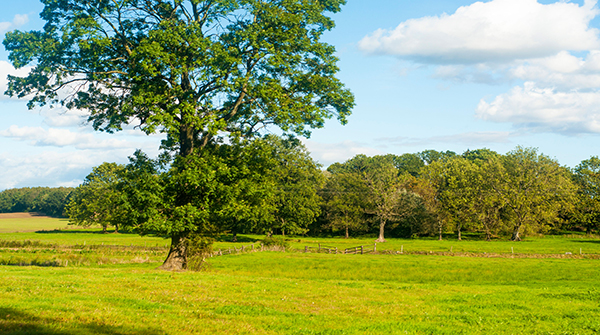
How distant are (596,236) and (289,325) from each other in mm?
100701

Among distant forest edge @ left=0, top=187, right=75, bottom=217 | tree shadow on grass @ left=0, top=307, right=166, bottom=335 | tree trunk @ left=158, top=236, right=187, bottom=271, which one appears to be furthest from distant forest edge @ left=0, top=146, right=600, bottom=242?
distant forest edge @ left=0, top=187, right=75, bottom=217

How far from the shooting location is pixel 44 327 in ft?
27.0

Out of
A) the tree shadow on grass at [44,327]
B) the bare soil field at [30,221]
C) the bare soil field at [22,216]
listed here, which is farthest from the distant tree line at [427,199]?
the bare soil field at [22,216]

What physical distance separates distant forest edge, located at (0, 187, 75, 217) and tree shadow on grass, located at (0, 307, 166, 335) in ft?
529

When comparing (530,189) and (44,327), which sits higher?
(530,189)

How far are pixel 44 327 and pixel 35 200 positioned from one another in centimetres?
18317

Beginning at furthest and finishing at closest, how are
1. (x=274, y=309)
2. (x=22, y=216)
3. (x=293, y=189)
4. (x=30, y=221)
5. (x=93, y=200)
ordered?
(x=22, y=216)
(x=30, y=221)
(x=93, y=200)
(x=293, y=189)
(x=274, y=309)

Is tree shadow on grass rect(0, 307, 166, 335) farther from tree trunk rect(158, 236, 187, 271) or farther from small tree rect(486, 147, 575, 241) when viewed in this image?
small tree rect(486, 147, 575, 241)

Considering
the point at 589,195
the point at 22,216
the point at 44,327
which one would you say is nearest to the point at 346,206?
the point at 589,195

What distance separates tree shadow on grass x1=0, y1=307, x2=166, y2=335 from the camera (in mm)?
7871

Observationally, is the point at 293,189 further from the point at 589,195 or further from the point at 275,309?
the point at 275,309

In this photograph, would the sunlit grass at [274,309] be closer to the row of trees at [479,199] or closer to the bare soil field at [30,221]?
the row of trees at [479,199]

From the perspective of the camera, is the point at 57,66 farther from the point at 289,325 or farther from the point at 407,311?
the point at 407,311

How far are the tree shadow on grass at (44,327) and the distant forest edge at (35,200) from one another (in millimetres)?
161177
